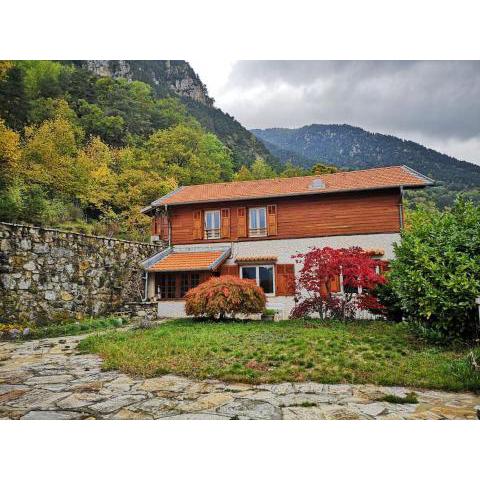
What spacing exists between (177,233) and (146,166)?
7.96 ft

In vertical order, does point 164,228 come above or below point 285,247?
above

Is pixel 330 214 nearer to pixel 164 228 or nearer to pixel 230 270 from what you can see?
pixel 230 270

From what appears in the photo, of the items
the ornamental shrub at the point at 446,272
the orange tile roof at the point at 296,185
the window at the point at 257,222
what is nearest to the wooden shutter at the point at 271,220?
the window at the point at 257,222

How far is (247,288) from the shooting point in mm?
8758

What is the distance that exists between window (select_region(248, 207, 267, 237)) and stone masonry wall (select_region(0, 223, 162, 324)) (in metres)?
3.61

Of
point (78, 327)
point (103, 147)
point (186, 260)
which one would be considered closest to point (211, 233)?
point (186, 260)

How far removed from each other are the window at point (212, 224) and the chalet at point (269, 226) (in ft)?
0.11

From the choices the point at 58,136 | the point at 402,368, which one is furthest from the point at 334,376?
the point at 58,136

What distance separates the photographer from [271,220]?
1155 cm

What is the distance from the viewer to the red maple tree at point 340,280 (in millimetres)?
8047

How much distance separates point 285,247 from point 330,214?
67.1 inches

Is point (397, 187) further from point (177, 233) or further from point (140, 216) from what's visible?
point (140, 216)

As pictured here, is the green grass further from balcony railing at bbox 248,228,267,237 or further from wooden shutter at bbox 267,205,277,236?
wooden shutter at bbox 267,205,277,236
